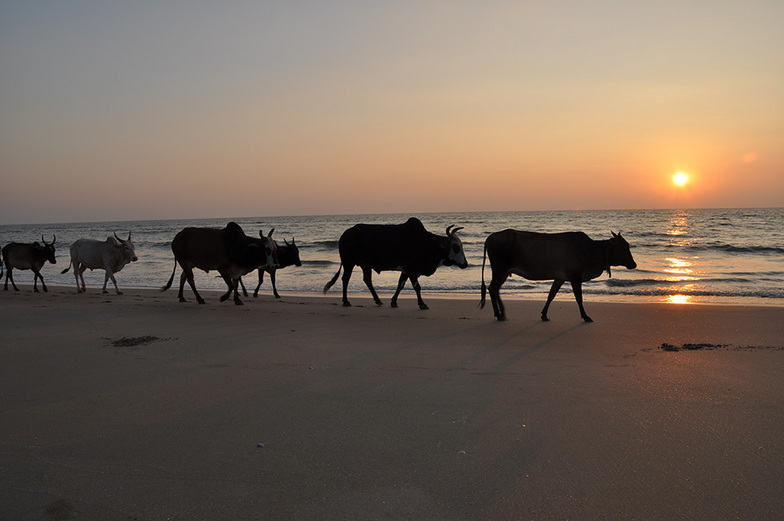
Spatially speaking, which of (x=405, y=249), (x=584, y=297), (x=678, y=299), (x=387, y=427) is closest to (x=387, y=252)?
(x=405, y=249)

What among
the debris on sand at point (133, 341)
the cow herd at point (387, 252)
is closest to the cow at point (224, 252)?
the cow herd at point (387, 252)

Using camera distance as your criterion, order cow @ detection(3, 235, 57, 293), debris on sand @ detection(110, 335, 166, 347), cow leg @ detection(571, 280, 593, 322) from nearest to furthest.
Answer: debris on sand @ detection(110, 335, 166, 347), cow leg @ detection(571, 280, 593, 322), cow @ detection(3, 235, 57, 293)

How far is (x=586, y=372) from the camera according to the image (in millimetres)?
5734

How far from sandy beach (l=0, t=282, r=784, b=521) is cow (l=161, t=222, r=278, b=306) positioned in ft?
16.0

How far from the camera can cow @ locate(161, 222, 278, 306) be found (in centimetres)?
1270

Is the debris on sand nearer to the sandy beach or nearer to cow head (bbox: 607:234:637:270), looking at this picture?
the sandy beach

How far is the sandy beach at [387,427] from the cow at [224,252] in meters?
4.87

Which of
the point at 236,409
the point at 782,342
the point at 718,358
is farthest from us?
the point at 782,342

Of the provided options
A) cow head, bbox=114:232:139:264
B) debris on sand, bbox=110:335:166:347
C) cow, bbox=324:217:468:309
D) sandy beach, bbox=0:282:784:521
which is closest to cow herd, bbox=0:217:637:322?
cow, bbox=324:217:468:309

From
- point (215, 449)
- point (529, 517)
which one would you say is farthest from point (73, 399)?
point (529, 517)

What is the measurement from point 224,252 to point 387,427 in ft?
30.5

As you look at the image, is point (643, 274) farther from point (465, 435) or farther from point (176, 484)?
point (176, 484)

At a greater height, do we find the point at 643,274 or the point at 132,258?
the point at 132,258

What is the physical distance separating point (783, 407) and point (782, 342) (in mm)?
3755
